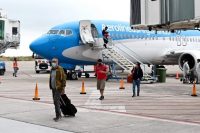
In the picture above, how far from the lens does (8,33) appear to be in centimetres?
4256

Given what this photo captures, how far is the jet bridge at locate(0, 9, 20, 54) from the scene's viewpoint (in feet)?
138

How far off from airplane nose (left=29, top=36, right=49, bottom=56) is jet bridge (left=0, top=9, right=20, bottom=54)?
15.9 metres

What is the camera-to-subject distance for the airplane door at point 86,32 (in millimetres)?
26514

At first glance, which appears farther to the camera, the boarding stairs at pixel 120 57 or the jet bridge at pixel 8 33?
the jet bridge at pixel 8 33

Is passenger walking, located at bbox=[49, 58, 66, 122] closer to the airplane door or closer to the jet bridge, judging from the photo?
the airplane door

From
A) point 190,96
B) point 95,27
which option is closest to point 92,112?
point 190,96

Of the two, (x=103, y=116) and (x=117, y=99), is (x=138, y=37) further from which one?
(x=103, y=116)

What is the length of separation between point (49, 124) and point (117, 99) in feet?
21.0

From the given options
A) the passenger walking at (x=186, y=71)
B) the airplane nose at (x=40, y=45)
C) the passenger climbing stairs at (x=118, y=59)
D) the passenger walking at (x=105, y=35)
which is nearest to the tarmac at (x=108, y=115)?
the passenger walking at (x=186, y=71)

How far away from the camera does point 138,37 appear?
28.9 meters

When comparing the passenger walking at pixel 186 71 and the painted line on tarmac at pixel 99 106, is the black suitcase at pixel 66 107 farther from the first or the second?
the passenger walking at pixel 186 71

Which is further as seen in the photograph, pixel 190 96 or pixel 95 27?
pixel 95 27

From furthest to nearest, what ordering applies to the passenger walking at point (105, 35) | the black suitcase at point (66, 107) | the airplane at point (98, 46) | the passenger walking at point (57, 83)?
the passenger walking at point (105, 35) → the airplane at point (98, 46) → the black suitcase at point (66, 107) → the passenger walking at point (57, 83)

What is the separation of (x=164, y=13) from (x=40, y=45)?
16.1 metres
